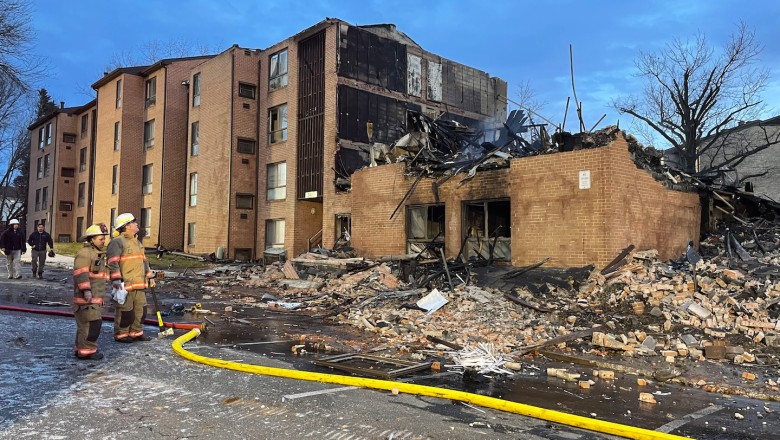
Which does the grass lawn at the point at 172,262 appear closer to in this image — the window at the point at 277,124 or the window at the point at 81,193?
the window at the point at 277,124

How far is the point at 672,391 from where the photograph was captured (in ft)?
19.1

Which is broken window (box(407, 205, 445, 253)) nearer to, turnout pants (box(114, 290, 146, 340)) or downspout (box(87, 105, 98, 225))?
turnout pants (box(114, 290, 146, 340))

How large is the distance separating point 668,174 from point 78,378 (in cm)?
1362

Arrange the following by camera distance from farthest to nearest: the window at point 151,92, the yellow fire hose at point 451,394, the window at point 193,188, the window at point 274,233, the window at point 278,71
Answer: the window at point 151,92 < the window at point 193,188 < the window at point 278,71 < the window at point 274,233 < the yellow fire hose at point 451,394

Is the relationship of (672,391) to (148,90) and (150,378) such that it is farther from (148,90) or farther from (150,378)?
(148,90)

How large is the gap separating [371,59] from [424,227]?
10.1 meters

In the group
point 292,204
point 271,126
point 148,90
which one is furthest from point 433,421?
point 148,90

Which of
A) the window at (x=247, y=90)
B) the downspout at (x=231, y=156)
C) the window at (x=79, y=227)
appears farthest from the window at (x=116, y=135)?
the window at (x=247, y=90)

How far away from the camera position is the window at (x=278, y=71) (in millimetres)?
24062

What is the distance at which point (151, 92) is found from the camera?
1239 inches

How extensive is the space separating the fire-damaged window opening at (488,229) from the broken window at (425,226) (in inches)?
41.9

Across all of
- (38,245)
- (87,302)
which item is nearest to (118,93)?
(38,245)

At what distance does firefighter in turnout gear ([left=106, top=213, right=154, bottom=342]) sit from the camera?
7.59 metres

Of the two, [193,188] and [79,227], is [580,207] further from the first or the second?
[79,227]
